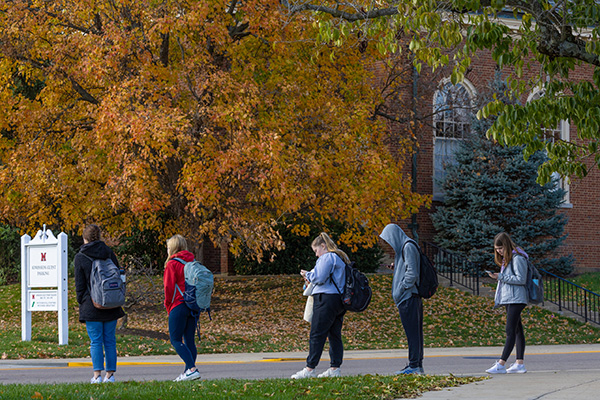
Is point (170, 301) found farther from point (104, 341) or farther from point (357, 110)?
point (357, 110)

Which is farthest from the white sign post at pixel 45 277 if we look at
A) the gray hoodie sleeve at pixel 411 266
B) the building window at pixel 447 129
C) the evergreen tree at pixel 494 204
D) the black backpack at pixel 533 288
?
the building window at pixel 447 129

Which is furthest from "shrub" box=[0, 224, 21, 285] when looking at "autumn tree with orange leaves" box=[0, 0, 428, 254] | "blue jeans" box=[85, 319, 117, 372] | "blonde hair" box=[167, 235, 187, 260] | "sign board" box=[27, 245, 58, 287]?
"blonde hair" box=[167, 235, 187, 260]

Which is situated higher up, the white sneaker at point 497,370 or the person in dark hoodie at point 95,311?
the person in dark hoodie at point 95,311

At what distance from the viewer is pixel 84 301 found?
9.37m

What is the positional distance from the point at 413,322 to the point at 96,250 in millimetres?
3868

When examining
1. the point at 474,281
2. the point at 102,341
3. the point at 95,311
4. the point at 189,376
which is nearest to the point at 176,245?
the point at 95,311

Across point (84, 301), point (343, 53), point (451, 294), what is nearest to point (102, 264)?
point (84, 301)

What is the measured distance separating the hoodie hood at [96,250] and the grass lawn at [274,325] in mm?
5008

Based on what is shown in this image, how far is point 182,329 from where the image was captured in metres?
9.62

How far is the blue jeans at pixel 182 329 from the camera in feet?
31.4

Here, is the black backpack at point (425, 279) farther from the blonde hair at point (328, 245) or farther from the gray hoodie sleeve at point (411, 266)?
the blonde hair at point (328, 245)

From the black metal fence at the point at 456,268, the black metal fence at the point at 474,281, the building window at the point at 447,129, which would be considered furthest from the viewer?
the building window at the point at 447,129

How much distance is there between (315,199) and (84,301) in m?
8.94

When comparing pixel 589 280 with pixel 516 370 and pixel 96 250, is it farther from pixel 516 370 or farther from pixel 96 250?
pixel 96 250
